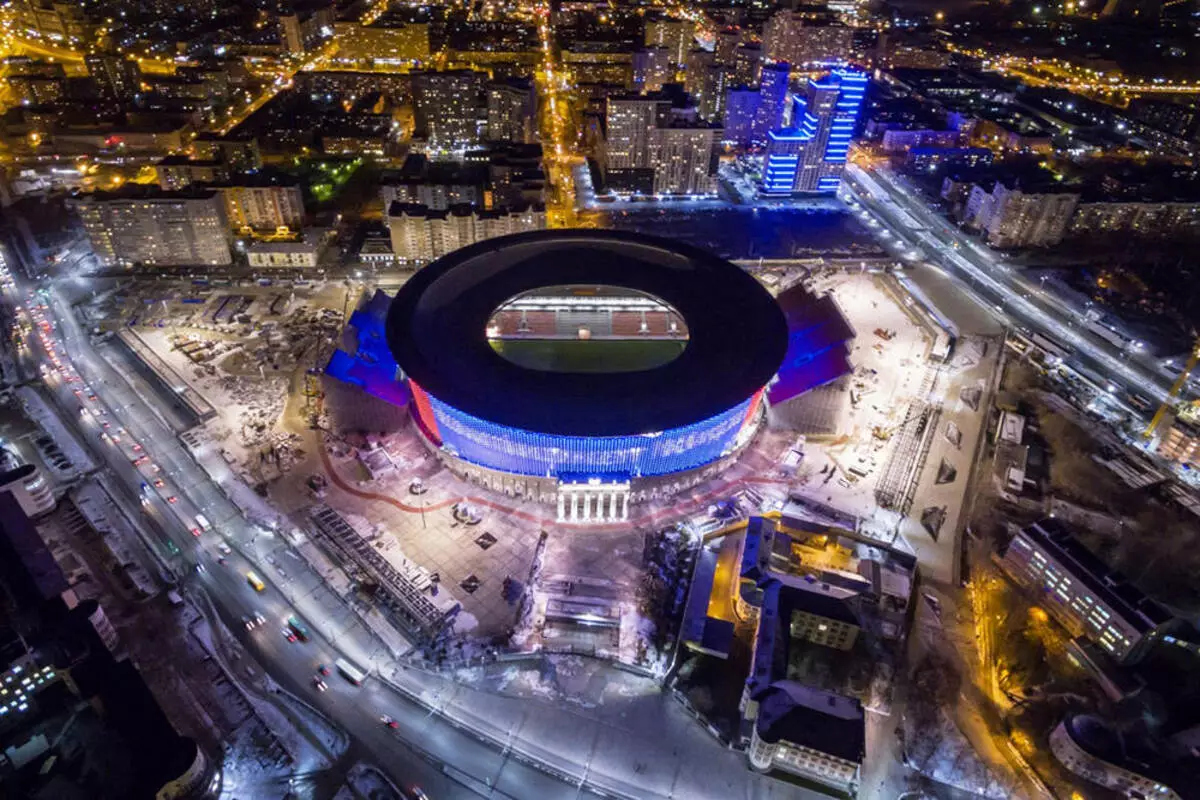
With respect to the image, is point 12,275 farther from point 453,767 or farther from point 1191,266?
point 1191,266

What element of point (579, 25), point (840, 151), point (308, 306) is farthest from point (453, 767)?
point (579, 25)

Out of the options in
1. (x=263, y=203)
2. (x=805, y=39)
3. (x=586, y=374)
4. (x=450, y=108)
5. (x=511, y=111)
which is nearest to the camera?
(x=586, y=374)

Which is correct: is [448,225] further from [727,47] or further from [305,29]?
[305,29]

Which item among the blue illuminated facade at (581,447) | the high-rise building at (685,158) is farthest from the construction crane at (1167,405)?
the high-rise building at (685,158)

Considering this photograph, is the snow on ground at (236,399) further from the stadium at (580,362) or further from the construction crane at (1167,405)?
the construction crane at (1167,405)

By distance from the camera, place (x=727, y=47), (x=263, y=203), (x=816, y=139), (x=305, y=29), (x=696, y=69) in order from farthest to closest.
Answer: (x=305, y=29)
(x=727, y=47)
(x=696, y=69)
(x=816, y=139)
(x=263, y=203)

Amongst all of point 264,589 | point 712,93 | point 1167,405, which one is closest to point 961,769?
point 264,589
